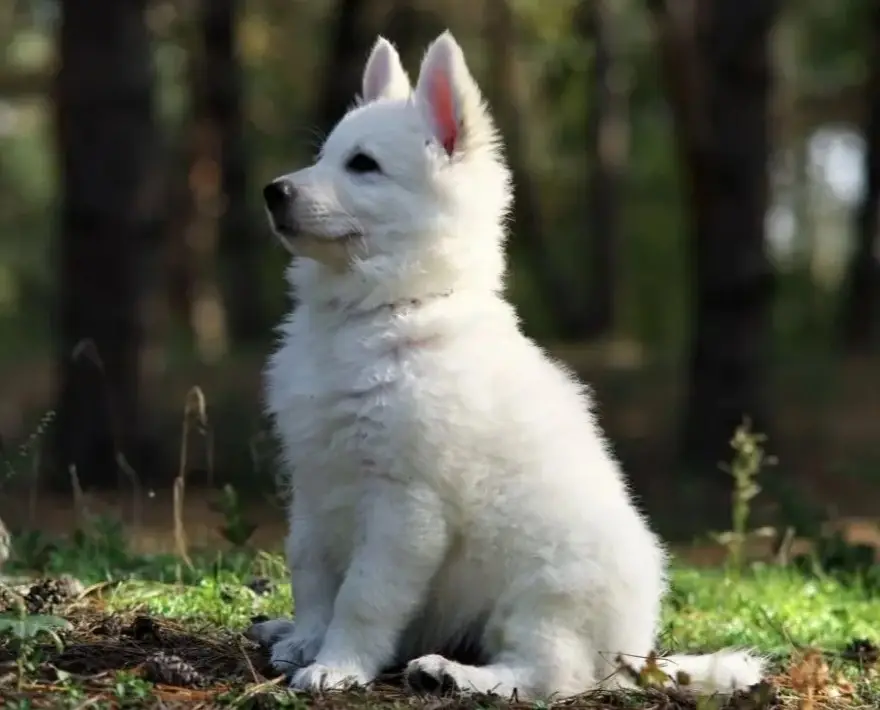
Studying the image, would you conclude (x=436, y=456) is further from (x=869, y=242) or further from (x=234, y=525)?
(x=869, y=242)

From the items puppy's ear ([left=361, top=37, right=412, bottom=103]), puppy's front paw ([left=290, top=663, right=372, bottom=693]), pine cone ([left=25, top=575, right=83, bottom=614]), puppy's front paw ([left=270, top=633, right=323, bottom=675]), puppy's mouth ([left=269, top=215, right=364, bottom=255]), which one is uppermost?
puppy's ear ([left=361, top=37, right=412, bottom=103])

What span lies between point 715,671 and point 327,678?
122cm

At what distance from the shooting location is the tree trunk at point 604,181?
23.4m

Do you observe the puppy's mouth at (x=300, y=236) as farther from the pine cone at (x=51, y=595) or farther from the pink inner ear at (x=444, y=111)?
the pine cone at (x=51, y=595)

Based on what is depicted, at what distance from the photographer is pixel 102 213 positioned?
1082 centimetres

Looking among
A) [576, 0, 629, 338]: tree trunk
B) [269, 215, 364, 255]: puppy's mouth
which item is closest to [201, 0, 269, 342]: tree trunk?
[576, 0, 629, 338]: tree trunk

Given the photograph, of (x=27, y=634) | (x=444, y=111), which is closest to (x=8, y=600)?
(x=27, y=634)

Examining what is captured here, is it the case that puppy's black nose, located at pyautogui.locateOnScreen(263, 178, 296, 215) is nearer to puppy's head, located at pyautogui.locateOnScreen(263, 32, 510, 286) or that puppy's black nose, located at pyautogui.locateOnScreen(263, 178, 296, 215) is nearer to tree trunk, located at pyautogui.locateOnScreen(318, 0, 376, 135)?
puppy's head, located at pyautogui.locateOnScreen(263, 32, 510, 286)

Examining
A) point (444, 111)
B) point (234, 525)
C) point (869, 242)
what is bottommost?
A: point (234, 525)

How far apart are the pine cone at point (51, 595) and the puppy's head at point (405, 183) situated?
160 centimetres

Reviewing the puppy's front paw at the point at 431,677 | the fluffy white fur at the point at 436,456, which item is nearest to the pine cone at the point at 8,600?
the fluffy white fur at the point at 436,456

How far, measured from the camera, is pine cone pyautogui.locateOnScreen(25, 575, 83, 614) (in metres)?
4.71

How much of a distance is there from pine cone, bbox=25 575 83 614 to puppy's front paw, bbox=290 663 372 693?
1.27 meters

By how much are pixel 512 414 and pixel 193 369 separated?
14.3 m
